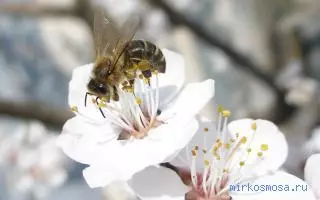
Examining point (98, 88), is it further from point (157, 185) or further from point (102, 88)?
point (157, 185)

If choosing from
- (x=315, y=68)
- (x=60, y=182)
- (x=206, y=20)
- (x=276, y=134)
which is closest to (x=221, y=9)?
(x=206, y=20)

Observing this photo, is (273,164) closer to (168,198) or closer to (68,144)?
(168,198)

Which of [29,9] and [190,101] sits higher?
[190,101]

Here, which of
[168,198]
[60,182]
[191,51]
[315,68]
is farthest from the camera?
[191,51]

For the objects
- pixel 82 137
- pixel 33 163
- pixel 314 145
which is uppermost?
pixel 82 137

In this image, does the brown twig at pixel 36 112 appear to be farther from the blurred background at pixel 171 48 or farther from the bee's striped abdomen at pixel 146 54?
the bee's striped abdomen at pixel 146 54

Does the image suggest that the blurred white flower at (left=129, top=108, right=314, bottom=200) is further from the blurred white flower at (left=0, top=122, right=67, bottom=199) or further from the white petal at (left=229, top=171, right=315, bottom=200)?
the blurred white flower at (left=0, top=122, right=67, bottom=199)

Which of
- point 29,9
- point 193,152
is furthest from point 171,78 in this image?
point 29,9
